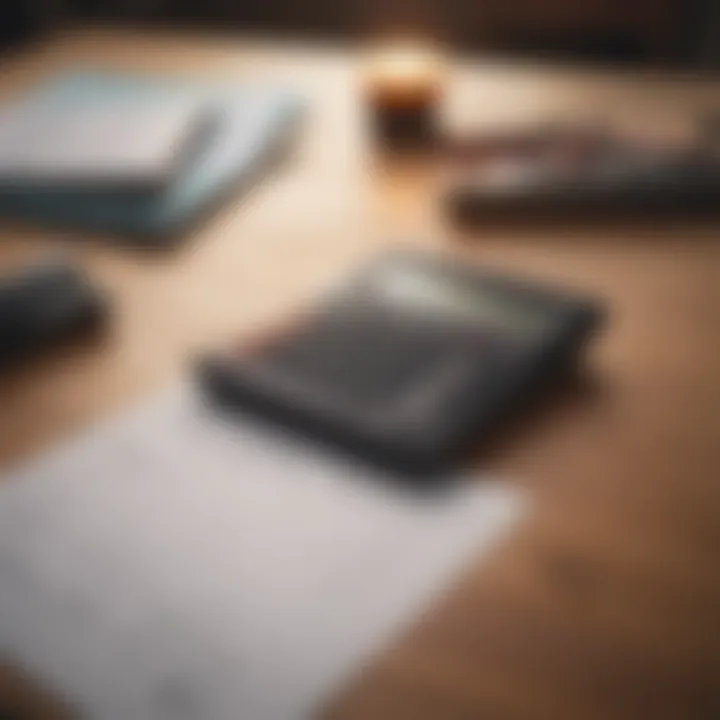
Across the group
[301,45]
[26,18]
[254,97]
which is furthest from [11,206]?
[26,18]

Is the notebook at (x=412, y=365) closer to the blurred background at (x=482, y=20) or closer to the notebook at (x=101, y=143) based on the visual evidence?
the notebook at (x=101, y=143)

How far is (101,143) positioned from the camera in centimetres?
117

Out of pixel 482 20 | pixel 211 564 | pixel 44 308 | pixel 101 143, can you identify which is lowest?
pixel 211 564

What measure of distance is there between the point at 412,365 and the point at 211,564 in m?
0.20

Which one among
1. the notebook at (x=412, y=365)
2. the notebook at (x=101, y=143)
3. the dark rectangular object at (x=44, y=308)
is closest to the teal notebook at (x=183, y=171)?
the notebook at (x=101, y=143)

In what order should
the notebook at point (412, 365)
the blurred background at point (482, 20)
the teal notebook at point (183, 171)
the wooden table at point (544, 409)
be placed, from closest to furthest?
the wooden table at point (544, 409), the notebook at point (412, 365), the teal notebook at point (183, 171), the blurred background at point (482, 20)

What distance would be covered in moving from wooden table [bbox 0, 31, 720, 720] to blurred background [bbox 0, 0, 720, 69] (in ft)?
1.65

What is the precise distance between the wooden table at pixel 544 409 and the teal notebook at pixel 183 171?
3 cm

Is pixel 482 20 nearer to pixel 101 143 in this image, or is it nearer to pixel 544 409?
pixel 101 143

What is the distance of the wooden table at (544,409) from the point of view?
2.10ft

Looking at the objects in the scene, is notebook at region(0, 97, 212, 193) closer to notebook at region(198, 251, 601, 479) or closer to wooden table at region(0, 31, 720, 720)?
wooden table at region(0, 31, 720, 720)

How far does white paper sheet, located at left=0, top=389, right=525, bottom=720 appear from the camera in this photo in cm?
64

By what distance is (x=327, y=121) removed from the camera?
1.31m

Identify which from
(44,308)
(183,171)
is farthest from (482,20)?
(44,308)
